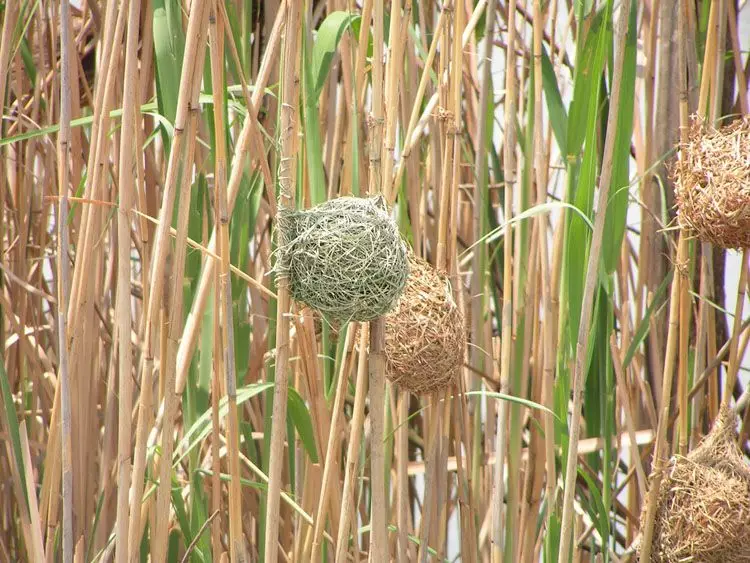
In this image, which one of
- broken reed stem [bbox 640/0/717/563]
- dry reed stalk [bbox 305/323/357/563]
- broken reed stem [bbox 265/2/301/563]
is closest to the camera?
broken reed stem [bbox 265/2/301/563]

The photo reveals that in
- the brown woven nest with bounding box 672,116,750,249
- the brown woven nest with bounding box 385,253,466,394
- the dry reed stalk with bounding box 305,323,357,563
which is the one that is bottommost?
the dry reed stalk with bounding box 305,323,357,563

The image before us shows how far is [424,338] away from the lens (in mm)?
842

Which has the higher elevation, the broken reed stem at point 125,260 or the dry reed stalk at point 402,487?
the broken reed stem at point 125,260

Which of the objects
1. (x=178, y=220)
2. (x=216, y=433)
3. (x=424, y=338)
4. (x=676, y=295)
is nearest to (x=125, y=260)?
(x=178, y=220)

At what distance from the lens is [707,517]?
0.86 m

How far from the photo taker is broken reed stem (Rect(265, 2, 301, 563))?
60cm

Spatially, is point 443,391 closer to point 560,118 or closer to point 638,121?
point 560,118

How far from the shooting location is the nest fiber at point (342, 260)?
61 centimetres

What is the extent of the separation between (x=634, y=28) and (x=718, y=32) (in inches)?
3.2

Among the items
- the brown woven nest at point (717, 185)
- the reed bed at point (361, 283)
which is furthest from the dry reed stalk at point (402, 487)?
the brown woven nest at point (717, 185)

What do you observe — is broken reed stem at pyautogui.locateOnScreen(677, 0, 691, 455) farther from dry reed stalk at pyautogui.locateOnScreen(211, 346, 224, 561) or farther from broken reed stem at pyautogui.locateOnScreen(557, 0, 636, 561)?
dry reed stalk at pyautogui.locateOnScreen(211, 346, 224, 561)

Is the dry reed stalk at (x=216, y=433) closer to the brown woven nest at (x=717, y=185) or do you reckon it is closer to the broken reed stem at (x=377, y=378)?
the broken reed stem at (x=377, y=378)

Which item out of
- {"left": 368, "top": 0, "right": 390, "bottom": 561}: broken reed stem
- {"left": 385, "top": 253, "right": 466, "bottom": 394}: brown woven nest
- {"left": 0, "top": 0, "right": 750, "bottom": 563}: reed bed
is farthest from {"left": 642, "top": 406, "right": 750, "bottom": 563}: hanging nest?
{"left": 368, "top": 0, "right": 390, "bottom": 561}: broken reed stem

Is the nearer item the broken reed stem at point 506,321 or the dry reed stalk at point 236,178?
the dry reed stalk at point 236,178
